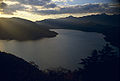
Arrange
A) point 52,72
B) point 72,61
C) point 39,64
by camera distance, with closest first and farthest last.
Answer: point 52,72 < point 39,64 < point 72,61

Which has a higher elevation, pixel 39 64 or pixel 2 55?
pixel 2 55

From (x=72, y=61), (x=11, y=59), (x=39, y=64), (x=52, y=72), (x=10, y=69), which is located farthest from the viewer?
(x=72, y=61)

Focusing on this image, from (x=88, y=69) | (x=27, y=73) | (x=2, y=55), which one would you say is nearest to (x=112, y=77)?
(x=88, y=69)

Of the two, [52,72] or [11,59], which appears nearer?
[52,72]

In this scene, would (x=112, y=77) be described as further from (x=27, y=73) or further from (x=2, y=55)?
(x=2, y=55)

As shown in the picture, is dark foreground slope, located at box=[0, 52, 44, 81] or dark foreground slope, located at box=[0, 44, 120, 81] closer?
dark foreground slope, located at box=[0, 52, 44, 81]

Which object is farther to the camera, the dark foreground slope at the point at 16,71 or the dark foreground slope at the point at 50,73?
the dark foreground slope at the point at 50,73

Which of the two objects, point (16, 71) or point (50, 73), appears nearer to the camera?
point (16, 71)

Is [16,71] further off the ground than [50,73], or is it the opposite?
[16,71]
